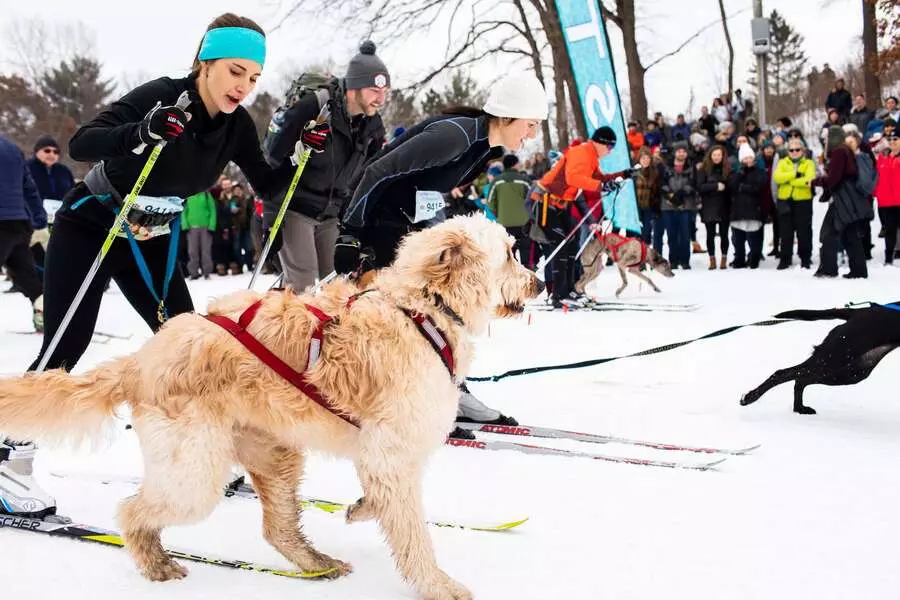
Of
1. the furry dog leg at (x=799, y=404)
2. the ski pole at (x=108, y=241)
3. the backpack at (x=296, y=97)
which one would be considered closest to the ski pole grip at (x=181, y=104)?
the ski pole at (x=108, y=241)

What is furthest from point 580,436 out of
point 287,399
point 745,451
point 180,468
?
point 180,468

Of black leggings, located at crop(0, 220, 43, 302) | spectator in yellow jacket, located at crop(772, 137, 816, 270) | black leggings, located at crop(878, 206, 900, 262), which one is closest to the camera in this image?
black leggings, located at crop(0, 220, 43, 302)

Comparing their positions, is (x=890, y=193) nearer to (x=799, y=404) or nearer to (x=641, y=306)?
(x=641, y=306)

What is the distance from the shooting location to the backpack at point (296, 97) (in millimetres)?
4312

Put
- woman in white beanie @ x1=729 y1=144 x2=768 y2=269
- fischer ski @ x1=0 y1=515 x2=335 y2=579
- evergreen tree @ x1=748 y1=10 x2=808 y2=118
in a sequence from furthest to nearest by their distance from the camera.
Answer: evergreen tree @ x1=748 y1=10 x2=808 y2=118
woman in white beanie @ x1=729 y1=144 x2=768 y2=269
fischer ski @ x1=0 y1=515 x2=335 y2=579

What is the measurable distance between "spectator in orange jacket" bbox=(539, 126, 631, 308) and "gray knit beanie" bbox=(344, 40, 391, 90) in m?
5.80

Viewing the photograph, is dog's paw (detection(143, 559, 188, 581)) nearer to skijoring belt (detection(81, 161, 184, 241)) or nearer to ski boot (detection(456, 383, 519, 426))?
skijoring belt (detection(81, 161, 184, 241))

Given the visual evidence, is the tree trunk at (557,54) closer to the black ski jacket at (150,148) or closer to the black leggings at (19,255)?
the black leggings at (19,255)

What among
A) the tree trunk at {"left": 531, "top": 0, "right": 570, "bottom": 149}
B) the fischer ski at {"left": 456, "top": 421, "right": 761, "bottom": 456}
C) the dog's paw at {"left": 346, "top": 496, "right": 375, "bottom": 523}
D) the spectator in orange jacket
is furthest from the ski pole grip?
the tree trunk at {"left": 531, "top": 0, "right": 570, "bottom": 149}

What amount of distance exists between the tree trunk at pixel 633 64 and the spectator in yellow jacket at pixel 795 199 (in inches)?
255

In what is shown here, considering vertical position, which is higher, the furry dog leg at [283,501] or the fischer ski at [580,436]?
the furry dog leg at [283,501]

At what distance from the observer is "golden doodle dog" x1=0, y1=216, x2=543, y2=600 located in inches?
92.4

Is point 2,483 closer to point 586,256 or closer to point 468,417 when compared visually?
point 468,417

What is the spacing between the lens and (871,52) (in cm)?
1869
